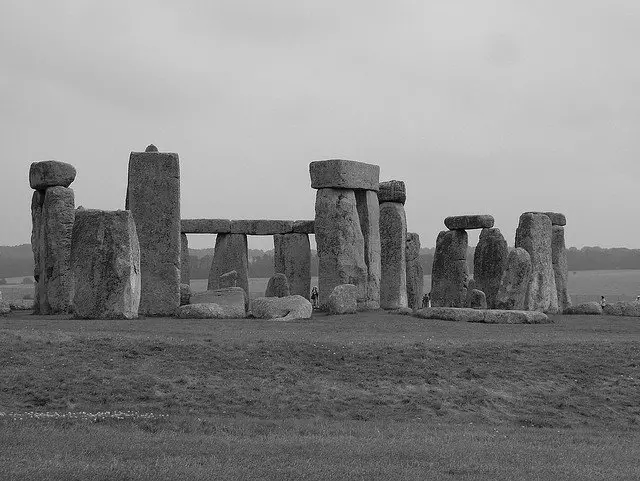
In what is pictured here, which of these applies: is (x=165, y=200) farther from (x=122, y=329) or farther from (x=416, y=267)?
(x=416, y=267)

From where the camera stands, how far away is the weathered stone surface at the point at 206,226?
40.8m

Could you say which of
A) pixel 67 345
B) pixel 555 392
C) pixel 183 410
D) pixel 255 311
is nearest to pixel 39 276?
pixel 255 311

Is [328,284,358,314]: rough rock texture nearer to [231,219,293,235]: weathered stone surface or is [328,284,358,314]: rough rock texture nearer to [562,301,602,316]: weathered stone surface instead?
[562,301,602,316]: weathered stone surface

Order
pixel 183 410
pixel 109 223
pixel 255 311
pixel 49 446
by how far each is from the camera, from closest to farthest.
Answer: pixel 49 446 < pixel 183 410 < pixel 109 223 < pixel 255 311

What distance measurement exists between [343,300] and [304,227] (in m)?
11.6

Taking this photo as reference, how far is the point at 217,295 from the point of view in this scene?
28.3 metres

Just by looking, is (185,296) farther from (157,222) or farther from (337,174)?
(337,174)

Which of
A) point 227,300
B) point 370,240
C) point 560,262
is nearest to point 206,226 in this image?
point 370,240

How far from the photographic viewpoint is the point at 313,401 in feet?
54.9

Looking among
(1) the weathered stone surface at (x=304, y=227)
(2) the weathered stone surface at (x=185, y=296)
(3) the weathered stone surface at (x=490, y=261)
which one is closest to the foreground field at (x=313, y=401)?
(2) the weathered stone surface at (x=185, y=296)

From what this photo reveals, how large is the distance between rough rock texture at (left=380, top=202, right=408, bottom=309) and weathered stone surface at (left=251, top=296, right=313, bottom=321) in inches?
296

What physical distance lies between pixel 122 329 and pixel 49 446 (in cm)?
863

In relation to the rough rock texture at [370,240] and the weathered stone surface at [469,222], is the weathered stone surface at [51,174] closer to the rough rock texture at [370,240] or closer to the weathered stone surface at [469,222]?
the rough rock texture at [370,240]

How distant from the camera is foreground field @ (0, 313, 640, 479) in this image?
474 inches
